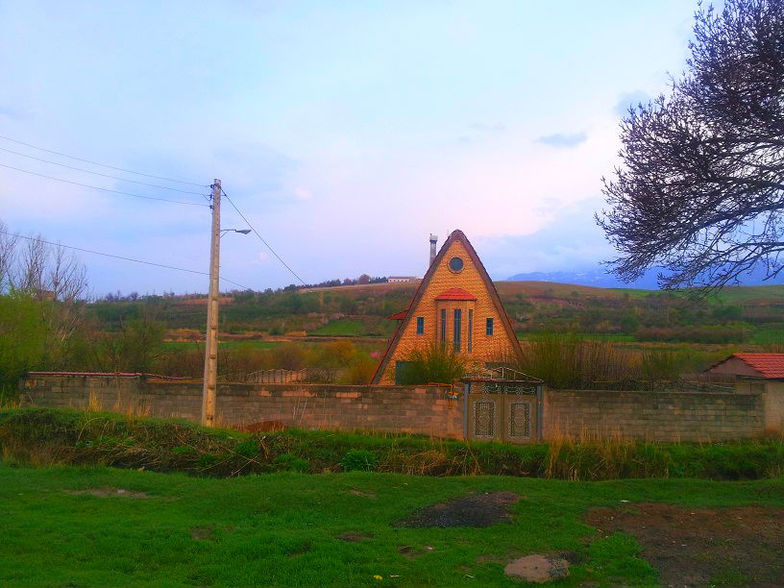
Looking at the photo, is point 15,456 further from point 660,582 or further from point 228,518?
point 660,582

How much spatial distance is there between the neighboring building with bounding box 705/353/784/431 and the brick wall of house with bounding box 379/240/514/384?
979 centimetres

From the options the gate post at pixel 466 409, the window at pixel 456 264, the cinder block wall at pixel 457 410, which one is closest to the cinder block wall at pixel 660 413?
the cinder block wall at pixel 457 410

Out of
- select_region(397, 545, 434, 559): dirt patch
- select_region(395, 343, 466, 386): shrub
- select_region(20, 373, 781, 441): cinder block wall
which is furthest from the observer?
select_region(395, 343, 466, 386): shrub

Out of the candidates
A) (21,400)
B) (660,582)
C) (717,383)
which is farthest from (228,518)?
(717,383)

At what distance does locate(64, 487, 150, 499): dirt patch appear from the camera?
10578mm

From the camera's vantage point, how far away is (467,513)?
9.44 metres

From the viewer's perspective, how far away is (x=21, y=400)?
20.6 metres

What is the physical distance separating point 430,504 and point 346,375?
24600mm

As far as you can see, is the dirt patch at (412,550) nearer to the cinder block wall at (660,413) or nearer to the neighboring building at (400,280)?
the cinder block wall at (660,413)

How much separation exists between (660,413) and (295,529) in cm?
1426

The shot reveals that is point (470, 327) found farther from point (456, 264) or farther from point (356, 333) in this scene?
point (356, 333)

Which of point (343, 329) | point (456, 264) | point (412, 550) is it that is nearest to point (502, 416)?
point (412, 550)

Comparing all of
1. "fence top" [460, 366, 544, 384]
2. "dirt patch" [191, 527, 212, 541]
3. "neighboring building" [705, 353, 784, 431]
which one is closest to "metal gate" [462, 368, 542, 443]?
"fence top" [460, 366, 544, 384]

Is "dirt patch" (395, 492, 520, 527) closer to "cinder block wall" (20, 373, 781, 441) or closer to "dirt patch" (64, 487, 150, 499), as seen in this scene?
"dirt patch" (64, 487, 150, 499)
